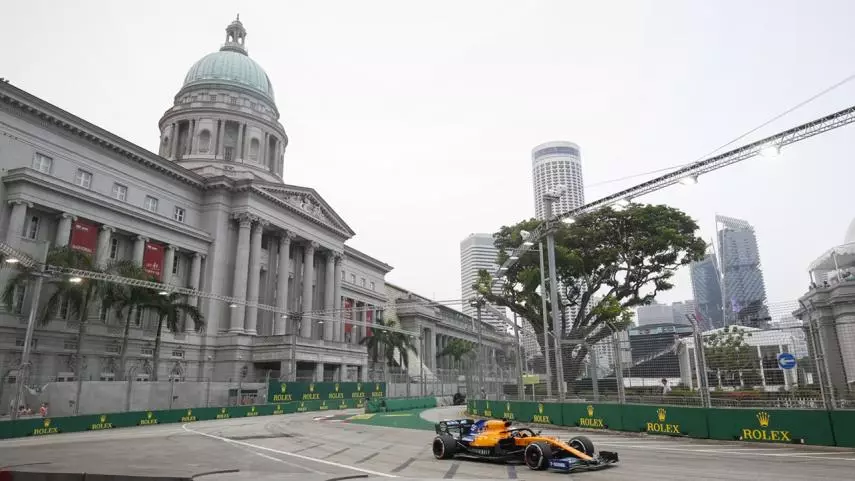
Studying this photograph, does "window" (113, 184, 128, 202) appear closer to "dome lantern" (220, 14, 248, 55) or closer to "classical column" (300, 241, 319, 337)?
"classical column" (300, 241, 319, 337)

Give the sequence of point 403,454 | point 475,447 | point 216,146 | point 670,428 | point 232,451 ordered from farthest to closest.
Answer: point 216,146 → point 670,428 → point 232,451 → point 403,454 → point 475,447

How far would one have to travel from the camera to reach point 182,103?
74.1 m

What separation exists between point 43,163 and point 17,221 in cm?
640

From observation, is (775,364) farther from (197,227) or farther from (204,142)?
(204,142)

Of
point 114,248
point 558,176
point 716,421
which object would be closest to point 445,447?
point 716,421

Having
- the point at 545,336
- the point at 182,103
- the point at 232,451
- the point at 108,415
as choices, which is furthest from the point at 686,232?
the point at 182,103

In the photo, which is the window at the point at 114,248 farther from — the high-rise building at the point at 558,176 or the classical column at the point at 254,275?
the high-rise building at the point at 558,176

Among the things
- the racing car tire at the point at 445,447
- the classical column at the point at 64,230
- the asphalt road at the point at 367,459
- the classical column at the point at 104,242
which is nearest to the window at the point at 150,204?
the classical column at the point at 104,242

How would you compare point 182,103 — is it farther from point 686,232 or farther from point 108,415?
point 686,232

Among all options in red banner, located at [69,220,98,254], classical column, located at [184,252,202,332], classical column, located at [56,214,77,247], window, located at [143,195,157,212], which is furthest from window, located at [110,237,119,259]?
classical column, located at [184,252,202,332]

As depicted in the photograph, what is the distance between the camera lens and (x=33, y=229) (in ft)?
139

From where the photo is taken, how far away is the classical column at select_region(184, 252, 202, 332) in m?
53.3

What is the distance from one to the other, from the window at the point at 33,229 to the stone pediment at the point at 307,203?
20.3 m

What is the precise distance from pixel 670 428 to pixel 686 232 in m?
23.6
